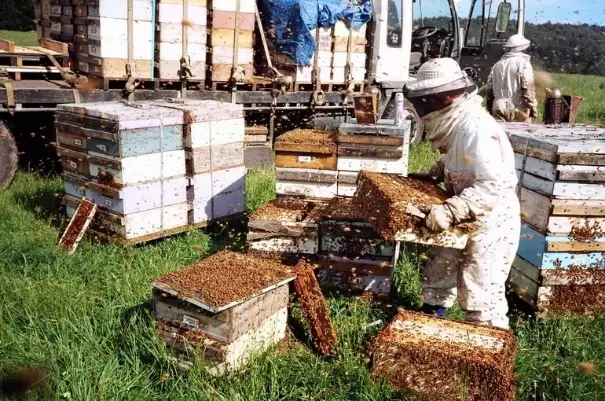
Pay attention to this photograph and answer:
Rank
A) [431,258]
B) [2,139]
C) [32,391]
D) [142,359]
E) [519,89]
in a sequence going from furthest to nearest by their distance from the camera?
[519,89] < [2,139] < [431,258] < [142,359] < [32,391]

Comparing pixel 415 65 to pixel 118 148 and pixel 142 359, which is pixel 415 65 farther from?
pixel 142 359

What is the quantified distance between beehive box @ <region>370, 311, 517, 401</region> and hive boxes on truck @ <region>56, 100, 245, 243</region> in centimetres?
289

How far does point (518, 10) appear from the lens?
11.9 m

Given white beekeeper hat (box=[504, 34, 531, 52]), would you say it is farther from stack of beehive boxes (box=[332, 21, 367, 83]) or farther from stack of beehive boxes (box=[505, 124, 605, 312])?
stack of beehive boxes (box=[505, 124, 605, 312])

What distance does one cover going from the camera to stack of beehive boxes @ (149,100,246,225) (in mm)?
5637

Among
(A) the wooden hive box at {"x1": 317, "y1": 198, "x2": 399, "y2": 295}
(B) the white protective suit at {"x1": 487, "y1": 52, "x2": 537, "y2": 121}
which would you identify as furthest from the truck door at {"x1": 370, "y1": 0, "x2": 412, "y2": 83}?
(A) the wooden hive box at {"x1": 317, "y1": 198, "x2": 399, "y2": 295}

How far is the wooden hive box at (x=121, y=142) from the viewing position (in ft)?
16.8

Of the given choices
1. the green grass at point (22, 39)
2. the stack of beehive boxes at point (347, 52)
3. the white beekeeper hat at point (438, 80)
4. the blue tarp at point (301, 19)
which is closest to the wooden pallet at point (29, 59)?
the blue tarp at point (301, 19)

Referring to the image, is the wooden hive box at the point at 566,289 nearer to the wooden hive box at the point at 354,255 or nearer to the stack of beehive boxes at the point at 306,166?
the wooden hive box at the point at 354,255

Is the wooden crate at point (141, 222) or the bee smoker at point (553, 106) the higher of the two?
the bee smoker at point (553, 106)

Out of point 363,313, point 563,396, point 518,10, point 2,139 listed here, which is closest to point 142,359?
point 363,313

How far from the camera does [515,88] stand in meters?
8.14

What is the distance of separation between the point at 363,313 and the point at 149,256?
2.22 metres

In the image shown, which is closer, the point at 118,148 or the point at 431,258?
the point at 431,258
